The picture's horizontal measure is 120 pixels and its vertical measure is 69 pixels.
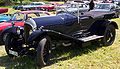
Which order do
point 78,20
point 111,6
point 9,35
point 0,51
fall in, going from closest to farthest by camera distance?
point 9,35 → point 78,20 → point 0,51 → point 111,6

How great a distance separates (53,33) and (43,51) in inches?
24.5

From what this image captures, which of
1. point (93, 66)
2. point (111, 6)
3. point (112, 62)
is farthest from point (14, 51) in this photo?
point (111, 6)

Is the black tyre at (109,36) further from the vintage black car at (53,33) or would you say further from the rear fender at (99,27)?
the rear fender at (99,27)

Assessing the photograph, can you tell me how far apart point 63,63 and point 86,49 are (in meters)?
1.81

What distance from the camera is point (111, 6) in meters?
20.2

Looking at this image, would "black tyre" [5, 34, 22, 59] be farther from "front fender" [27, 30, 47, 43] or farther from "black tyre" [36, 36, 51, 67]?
"black tyre" [36, 36, 51, 67]

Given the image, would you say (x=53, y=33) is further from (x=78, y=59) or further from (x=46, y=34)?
(x=78, y=59)

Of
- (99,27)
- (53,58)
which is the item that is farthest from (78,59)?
(99,27)

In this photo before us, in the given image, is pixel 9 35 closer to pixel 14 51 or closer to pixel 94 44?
pixel 14 51

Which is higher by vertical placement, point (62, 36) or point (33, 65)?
point (62, 36)

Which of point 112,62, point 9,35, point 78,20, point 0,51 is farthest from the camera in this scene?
point 0,51

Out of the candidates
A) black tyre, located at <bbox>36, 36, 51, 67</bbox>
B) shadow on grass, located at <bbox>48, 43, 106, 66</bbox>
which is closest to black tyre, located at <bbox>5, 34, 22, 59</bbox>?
black tyre, located at <bbox>36, 36, 51, 67</bbox>

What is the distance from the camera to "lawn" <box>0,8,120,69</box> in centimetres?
722

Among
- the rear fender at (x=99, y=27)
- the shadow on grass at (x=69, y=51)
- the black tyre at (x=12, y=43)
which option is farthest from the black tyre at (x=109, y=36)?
the black tyre at (x=12, y=43)
